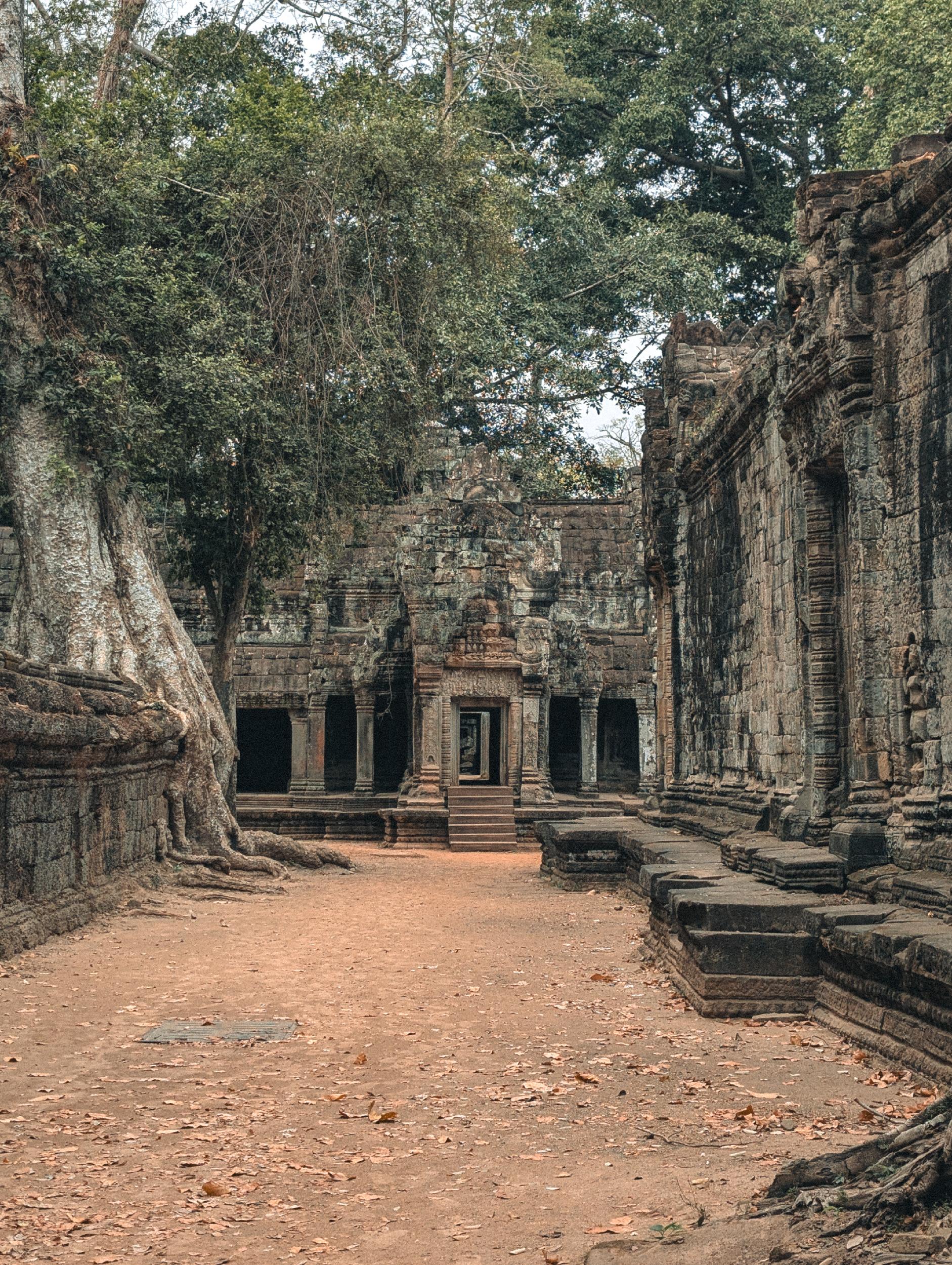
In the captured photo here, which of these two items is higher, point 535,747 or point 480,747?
point 535,747

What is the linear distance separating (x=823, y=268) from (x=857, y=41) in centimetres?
→ 2534

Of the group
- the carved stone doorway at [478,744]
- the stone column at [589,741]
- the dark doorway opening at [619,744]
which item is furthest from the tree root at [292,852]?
the dark doorway opening at [619,744]

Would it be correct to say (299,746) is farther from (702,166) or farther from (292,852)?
(702,166)

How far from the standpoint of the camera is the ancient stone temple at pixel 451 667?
Answer: 22359 millimetres

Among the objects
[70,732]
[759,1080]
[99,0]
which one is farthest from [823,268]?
[99,0]

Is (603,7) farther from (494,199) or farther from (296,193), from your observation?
(296,193)

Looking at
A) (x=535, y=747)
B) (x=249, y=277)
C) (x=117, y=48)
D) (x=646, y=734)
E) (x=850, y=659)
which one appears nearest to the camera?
(x=850, y=659)

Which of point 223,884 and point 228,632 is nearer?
point 223,884

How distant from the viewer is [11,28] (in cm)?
1536

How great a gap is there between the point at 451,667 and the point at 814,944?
15.4 m

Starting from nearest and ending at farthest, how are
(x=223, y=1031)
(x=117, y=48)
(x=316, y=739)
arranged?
(x=223, y=1031)
(x=117, y=48)
(x=316, y=739)

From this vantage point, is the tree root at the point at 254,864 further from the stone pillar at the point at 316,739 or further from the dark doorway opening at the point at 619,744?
the dark doorway opening at the point at 619,744

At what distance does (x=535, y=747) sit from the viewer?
2280cm

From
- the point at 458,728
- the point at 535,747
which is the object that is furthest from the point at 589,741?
the point at 458,728
